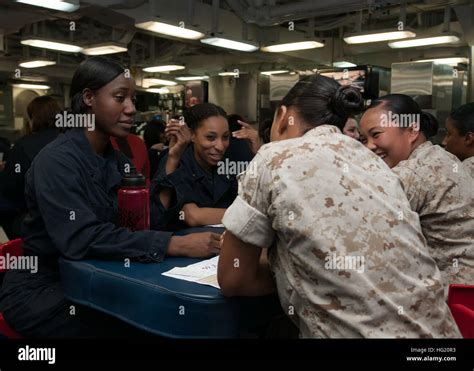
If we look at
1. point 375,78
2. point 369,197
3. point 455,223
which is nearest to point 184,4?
point 375,78

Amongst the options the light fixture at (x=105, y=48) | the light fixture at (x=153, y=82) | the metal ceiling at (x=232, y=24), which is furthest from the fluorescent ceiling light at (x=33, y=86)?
the light fixture at (x=105, y=48)

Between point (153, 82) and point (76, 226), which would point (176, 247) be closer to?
point (76, 226)

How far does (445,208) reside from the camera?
2061mm

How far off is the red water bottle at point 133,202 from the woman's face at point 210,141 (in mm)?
1010

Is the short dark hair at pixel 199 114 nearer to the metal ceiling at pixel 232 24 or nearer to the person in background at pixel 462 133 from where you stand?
the person in background at pixel 462 133

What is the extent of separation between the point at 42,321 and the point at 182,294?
0.69 meters

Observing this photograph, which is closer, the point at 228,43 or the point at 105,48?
the point at 228,43

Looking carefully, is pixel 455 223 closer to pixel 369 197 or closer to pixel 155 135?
pixel 369 197

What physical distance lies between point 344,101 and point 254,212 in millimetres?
466

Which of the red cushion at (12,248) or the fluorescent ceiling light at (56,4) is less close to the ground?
the fluorescent ceiling light at (56,4)

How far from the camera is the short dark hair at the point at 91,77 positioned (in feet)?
6.24

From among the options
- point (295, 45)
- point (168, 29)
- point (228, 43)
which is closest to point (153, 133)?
point (168, 29)

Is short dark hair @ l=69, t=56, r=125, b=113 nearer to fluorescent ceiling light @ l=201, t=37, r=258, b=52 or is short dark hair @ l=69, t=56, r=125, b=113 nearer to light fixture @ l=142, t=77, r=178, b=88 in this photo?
fluorescent ceiling light @ l=201, t=37, r=258, b=52

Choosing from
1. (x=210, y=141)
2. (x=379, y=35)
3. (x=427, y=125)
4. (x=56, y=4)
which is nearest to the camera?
(x=427, y=125)
